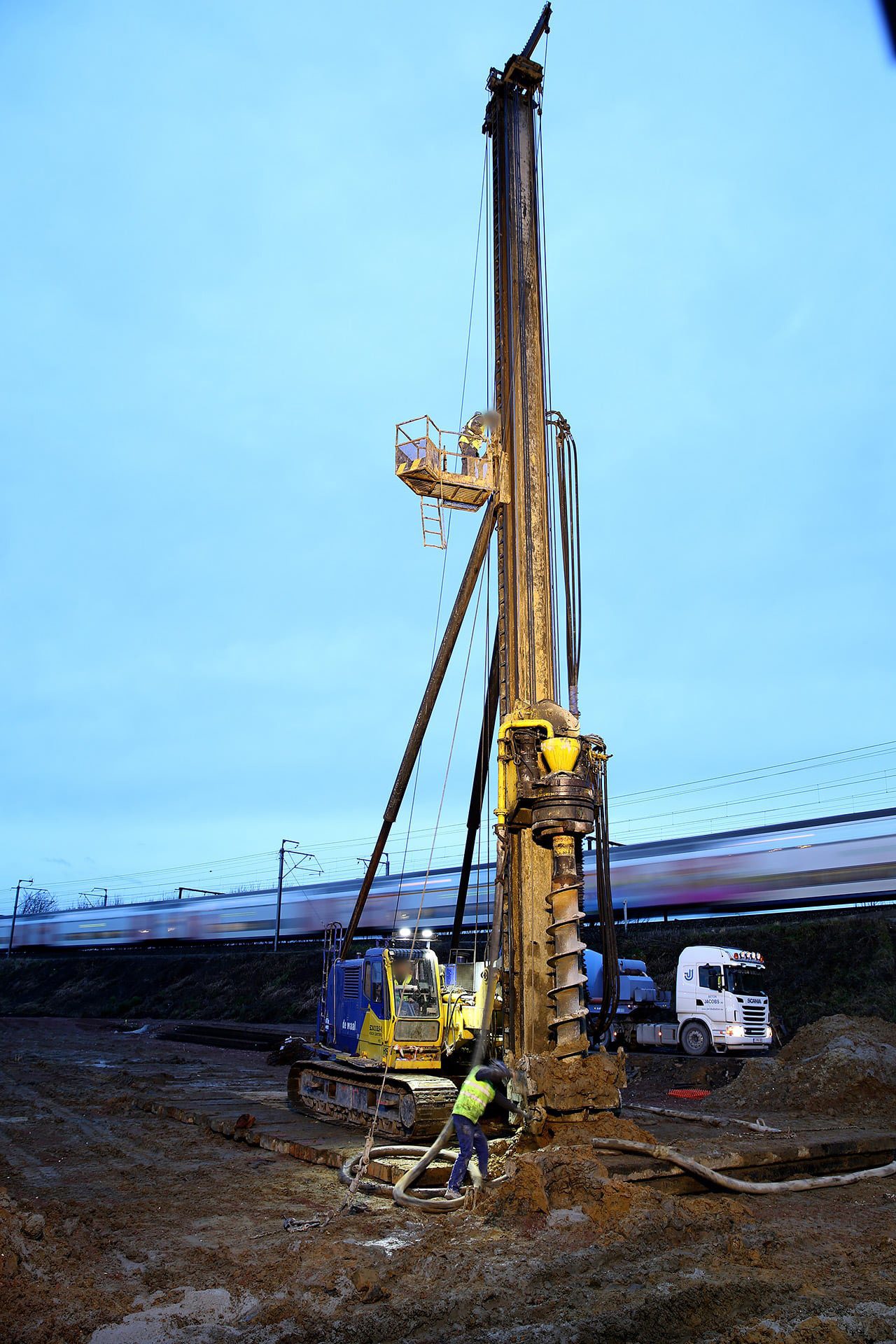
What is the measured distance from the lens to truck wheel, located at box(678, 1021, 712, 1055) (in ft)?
70.6

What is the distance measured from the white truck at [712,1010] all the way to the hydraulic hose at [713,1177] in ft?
40.6

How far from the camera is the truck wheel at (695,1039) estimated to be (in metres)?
21.5

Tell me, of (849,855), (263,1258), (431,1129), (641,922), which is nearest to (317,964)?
(641,922)

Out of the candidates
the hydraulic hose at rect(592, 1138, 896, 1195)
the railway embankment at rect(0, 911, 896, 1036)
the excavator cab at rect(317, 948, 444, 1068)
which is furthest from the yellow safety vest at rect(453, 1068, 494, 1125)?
the railway embankment at rect(0, 911, 896, 1036)

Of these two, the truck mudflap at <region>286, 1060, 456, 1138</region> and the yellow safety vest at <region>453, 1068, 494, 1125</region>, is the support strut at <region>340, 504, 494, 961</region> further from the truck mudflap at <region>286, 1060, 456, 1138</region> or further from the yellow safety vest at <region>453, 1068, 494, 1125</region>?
the yellow safety vest at <region>453, 1068, 494, 1125</region>

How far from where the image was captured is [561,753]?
9922 millimetres

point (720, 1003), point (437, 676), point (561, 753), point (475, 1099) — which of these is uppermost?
point (437, 676)

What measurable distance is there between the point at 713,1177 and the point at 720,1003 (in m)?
14.1

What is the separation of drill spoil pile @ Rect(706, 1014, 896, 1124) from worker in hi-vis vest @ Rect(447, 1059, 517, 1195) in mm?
7820

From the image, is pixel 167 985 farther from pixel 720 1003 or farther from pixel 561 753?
pixel 561 753

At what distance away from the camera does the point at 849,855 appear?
2459 centimetres

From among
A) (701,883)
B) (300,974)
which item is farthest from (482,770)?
(300,974)

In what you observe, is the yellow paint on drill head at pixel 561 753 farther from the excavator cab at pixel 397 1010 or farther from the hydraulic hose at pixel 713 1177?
the excavator cab at pixel 397 1010

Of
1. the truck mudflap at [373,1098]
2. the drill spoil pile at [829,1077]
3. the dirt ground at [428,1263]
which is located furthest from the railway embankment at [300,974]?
the dirt ground at [428,1263]
